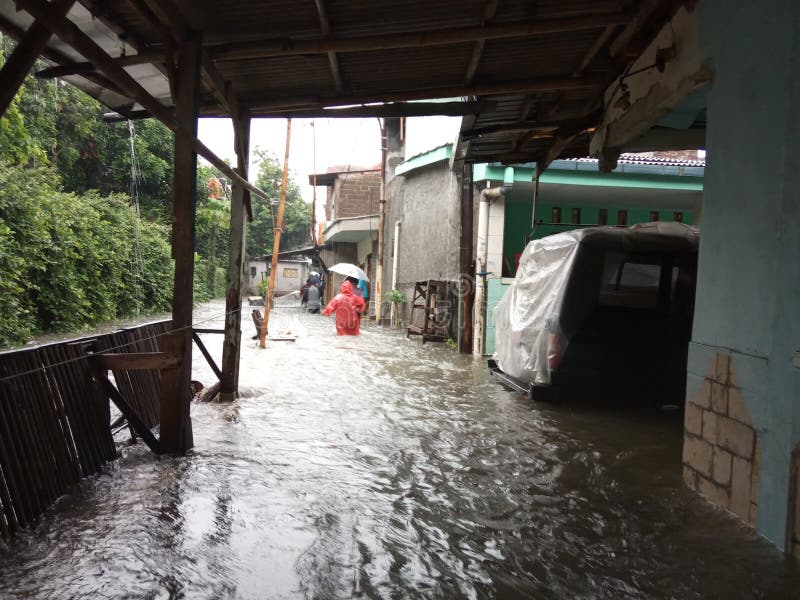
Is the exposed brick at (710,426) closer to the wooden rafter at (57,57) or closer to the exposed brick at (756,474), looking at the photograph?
the exposed brick at (756,474)

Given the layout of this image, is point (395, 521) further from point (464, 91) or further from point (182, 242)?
point (464, 91)

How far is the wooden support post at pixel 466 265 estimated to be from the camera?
35.5ft

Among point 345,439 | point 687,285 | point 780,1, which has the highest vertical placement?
point 780,1

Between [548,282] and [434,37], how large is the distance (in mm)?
3314

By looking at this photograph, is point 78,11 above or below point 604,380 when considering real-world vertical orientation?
above

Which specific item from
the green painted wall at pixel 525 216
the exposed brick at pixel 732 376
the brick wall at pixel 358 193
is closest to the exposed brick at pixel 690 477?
the exposed brick at pixel 732 376

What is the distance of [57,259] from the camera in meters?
10.3

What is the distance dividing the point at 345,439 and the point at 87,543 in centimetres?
244

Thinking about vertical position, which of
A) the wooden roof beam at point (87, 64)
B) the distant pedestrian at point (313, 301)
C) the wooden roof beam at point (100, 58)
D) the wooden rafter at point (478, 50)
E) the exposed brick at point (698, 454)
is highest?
the wooden rafter at point (478, 50)

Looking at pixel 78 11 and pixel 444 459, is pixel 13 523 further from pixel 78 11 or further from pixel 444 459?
pixel 78 11

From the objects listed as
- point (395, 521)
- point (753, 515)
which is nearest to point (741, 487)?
point (753, 515)

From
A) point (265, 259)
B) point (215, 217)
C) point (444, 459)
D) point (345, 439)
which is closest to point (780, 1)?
point (444, 459)

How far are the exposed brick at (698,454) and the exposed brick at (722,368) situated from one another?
0.47 metres

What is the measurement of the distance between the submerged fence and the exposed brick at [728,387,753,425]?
3919 millimetres
